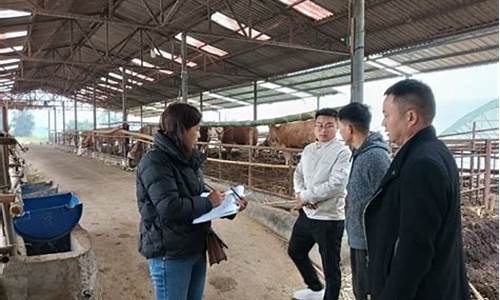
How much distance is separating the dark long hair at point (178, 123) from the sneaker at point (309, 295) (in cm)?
157

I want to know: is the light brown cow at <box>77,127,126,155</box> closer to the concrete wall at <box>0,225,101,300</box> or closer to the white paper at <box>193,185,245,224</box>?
the concrete wall at <box>0,225,101,300</box>

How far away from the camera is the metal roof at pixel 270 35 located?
7.75m

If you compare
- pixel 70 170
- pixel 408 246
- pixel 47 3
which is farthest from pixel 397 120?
pixel 70 170

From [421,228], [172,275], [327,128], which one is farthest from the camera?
[327,128]

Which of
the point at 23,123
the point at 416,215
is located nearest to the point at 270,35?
the point at 416,215

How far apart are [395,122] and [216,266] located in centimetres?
246

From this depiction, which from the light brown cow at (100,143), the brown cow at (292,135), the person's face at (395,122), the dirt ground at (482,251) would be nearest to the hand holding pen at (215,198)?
the person's face at (395,122)

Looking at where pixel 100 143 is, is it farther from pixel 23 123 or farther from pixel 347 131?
pixel 23 123

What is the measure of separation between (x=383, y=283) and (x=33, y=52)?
47.4ft

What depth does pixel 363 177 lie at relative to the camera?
1875 mm

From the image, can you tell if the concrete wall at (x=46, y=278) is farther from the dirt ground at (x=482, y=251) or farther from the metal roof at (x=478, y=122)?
the metal roof at (x=478, y=122)

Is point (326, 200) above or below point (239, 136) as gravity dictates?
below

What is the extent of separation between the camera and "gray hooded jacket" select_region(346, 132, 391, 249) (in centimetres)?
185

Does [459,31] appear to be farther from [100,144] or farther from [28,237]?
[100,144]
